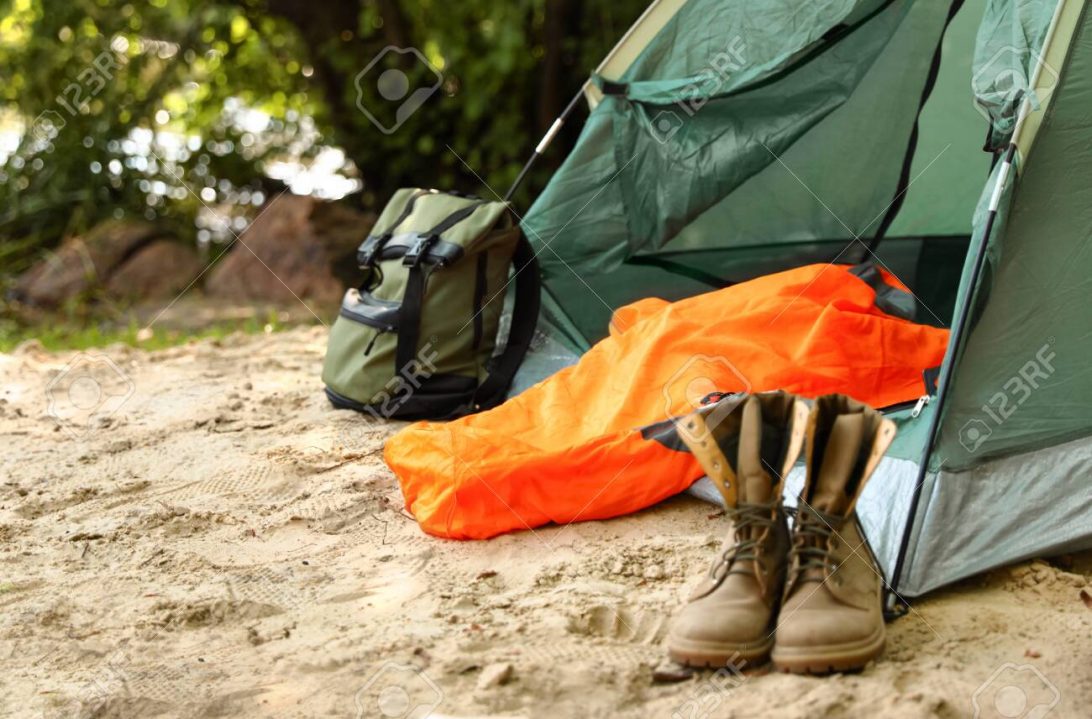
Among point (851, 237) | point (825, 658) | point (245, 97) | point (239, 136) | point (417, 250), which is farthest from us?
point (245, 97)

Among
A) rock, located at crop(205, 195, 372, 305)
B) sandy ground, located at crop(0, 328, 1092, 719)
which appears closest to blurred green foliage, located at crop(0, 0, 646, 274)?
rock, located at crop(205, 195, 372, 305)

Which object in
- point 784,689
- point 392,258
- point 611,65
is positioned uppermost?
point 611,65

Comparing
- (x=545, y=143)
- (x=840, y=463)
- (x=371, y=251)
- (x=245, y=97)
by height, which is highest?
(x=245, y=97)

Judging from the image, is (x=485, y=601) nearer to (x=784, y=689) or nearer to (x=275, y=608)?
(x=275, y=608)

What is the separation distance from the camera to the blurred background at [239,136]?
17.7 feet

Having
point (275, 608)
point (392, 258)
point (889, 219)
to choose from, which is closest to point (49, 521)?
point (275, 608)

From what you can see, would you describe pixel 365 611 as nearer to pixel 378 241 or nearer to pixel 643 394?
pixel 643 394

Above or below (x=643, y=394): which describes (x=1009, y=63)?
above

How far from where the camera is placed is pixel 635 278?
334 centimetres

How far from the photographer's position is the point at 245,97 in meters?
6.70

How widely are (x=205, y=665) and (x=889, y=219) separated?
241 cm

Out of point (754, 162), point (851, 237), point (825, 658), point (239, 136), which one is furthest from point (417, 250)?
point (239, 136)

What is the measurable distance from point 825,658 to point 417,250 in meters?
1.64

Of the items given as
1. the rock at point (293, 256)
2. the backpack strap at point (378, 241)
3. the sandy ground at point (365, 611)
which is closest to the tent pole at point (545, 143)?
the backpack strap at point (378, 241)
